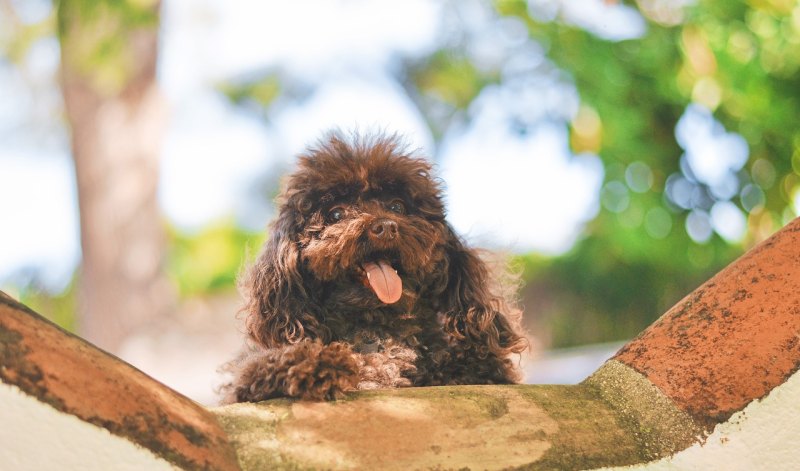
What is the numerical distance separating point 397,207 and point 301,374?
1.25m

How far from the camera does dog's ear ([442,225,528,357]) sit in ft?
13.6

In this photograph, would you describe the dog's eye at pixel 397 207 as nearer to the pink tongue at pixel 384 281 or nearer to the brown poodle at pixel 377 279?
the brown poodle at pixel 377 279

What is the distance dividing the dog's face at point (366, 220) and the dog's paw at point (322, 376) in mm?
681

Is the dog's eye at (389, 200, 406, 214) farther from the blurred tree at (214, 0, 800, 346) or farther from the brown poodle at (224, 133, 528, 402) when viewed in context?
the blurred tree at (214, 0, 800, 346)

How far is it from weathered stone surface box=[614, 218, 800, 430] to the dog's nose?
1.06 m

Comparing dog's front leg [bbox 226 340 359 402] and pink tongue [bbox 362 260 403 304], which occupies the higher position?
pink tongue [bbox 362 260 403 304]

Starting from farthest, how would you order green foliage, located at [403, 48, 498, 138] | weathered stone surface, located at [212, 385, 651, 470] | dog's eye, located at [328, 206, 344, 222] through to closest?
green foliage, located at [403, 48, 498, 138] < dog's eye, located at [328, 206, 344, 222] < weathered stone surface, located at [212, 385, 651, 470]

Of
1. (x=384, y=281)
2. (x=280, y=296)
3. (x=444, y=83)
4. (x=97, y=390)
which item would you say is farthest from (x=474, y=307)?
(x=444, y=83)

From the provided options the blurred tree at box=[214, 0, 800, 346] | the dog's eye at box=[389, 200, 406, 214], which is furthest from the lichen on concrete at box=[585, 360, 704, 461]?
the blurred tree at box=[214, 0, 800, 346]

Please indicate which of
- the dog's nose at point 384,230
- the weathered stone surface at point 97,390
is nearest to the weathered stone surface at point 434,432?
the weathered stone surface at point 97,390

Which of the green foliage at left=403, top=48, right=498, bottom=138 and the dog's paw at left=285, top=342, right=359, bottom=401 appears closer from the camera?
the dog's paw at left=285, top=342, right=359, bottom=401

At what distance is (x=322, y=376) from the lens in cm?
314

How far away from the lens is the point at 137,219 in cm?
1027

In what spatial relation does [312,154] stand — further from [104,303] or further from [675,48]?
[104,303]
